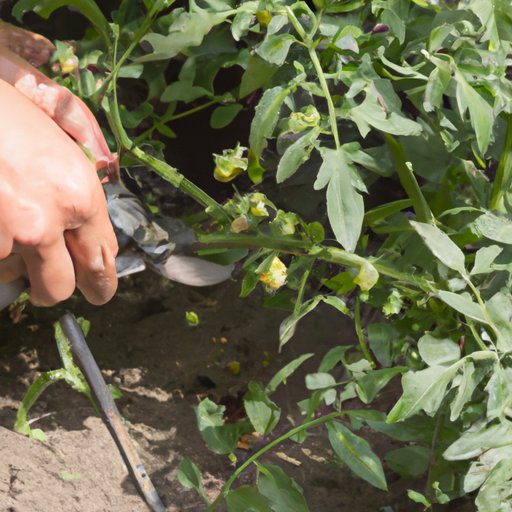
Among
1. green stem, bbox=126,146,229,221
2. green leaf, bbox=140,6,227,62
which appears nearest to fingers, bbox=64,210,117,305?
green stem, bbox=126,146,229,221

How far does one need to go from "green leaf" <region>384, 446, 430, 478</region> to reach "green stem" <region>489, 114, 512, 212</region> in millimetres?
337

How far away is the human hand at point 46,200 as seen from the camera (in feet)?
2.69

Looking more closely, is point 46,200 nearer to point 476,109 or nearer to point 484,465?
point 476,109

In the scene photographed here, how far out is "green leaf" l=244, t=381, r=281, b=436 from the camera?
3.73 ft

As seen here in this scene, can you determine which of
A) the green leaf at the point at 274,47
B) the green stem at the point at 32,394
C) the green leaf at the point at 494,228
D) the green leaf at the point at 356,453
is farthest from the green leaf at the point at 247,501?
the green leaf at the point at 274,47

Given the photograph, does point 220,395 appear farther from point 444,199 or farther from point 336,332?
point 444,199

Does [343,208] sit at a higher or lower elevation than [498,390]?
higher

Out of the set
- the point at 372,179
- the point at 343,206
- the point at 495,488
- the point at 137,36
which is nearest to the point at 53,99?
the point at 137,36

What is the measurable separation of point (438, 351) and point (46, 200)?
469 millimetres

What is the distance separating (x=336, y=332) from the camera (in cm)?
157

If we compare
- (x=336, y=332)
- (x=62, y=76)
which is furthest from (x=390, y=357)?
(x=62, y=76)

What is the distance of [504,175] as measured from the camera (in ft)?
3.50

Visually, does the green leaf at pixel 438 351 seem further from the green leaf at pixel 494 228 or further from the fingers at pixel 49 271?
the fingers at pixel 49 271

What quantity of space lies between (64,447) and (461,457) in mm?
584
